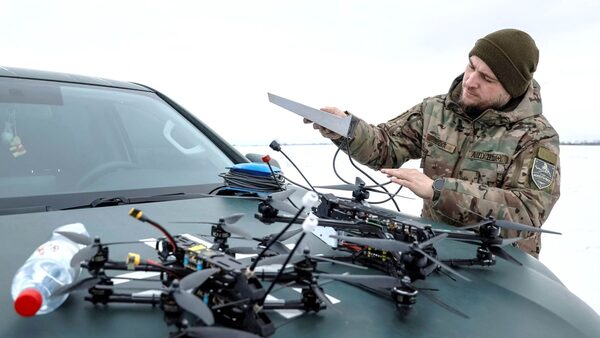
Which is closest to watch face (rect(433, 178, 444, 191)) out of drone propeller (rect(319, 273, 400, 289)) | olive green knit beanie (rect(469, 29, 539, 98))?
olive green knit beanie (rect(469, 29, 539, 98))

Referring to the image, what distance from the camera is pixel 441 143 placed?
2424 mm

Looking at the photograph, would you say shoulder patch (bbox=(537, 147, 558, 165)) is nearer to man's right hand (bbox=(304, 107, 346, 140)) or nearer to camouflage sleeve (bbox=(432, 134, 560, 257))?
camouflage sleeve (bbox=(432, 134, 560, 257))

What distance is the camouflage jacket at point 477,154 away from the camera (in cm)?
188

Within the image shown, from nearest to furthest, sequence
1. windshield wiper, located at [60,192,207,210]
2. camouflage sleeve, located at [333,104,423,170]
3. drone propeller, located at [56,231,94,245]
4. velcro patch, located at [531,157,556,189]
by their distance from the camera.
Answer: drone propeller, located at [56,231,94,245] → windshield wiper, located at [60,192,207,210] → velcro patch, located at [531,157,556,189] → camouflage sleeve, located at [333,104,423,170]

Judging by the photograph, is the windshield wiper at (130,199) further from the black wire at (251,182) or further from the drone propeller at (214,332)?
the drone propeller at (214,332)

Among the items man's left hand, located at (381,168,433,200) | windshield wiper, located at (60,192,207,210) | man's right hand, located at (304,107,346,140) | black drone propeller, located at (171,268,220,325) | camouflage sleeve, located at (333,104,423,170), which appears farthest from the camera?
camouflage sleeve, located at (333,104,423,170)

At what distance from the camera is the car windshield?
1.69 metres

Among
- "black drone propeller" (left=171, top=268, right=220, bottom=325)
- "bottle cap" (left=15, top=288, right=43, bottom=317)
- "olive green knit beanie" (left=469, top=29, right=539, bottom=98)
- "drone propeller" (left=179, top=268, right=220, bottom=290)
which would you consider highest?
"olive green knit beanie" (left=469, top=29, right=539, bottom=98)

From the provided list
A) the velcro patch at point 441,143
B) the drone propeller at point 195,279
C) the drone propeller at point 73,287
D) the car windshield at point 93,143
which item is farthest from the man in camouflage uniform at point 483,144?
the drone propeller at point 73,287

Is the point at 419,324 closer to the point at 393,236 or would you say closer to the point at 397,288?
the point at 397,288

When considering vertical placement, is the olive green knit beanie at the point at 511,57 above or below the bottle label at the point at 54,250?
above

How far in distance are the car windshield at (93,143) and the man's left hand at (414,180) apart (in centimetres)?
92

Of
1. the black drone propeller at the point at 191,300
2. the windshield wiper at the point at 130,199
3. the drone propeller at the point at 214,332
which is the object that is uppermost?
the black drone propeller at the point at 191,300

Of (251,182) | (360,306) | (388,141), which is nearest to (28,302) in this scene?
(360,306)
